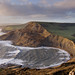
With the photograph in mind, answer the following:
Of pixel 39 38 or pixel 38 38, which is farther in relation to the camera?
pixel 38 38

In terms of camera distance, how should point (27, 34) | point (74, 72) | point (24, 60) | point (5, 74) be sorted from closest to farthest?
point (74, 72) < point (5, 74) < point (24, 60) < point (27, 34)

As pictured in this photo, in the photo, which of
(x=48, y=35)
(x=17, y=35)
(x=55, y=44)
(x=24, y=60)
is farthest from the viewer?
(x=17, y=35)

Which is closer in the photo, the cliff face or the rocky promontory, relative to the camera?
the rocky promontory

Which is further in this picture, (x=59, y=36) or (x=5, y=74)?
(x=59, y=36)

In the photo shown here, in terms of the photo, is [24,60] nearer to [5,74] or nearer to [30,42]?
[5,74]

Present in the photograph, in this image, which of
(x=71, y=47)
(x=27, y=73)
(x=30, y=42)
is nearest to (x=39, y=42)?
(x=30, y=42)

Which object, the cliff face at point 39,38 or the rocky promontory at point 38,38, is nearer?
the rocky promontory at point 38,38

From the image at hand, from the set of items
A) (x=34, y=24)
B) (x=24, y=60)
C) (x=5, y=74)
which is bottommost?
(x=24, y=60)

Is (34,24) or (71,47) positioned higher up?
(34,24)
